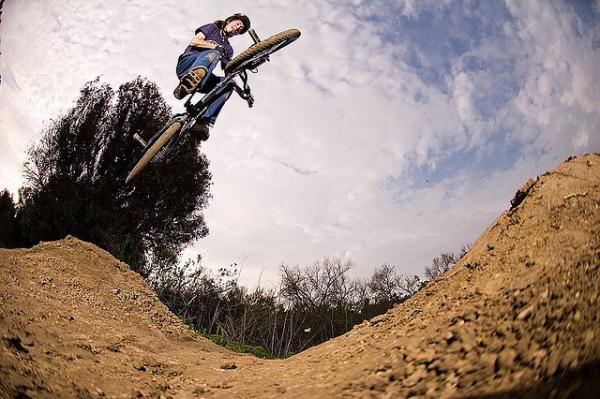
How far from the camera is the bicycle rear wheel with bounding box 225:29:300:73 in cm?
568

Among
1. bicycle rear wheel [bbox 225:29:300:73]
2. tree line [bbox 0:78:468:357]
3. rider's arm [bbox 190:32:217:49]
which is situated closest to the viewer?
rider's arm [bbox 190:32:217:49]

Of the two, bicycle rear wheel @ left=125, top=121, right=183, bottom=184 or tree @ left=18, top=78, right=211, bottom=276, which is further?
tree @ left=18, top=78, right=211, bottom=276

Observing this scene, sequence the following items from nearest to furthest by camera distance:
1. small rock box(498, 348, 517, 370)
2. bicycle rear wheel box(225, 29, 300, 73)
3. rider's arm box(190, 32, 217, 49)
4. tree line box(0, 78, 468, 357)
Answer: small rock box(498, 348, 517, 370), rider's arm box(190, 32, 217, 49), bicycle rear wheel box(225, 29, 300, 73), tree line box(0, 78, 468, 357)

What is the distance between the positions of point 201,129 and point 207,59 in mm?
1237

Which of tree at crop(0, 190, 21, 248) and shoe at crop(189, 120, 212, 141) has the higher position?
shoe at crop(189, 120, 212, 141)

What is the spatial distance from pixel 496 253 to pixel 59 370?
3405 millimetres

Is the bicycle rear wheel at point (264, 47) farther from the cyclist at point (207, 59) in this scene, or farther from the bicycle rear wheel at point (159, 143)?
the bicycle rear wheel at point (159, 143)

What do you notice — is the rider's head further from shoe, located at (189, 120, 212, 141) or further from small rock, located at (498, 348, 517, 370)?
small rock, located at (498, 348, 517, 370)

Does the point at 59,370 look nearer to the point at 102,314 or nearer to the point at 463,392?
the point at 463,392

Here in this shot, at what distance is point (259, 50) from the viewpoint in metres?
5.79

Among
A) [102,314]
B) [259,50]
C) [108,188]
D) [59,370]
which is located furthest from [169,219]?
[59,370]

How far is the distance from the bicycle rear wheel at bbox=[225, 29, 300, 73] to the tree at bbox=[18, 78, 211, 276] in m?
8.05

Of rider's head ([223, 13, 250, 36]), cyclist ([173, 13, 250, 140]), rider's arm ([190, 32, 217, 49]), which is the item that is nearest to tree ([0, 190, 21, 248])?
cyclist ([173, 13, 250, 140])

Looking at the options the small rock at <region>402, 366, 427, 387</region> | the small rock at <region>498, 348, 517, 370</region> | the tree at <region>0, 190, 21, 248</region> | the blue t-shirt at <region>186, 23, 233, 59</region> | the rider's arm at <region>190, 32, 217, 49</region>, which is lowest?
the small rock at <region>402, 366, 427, 387</region>
